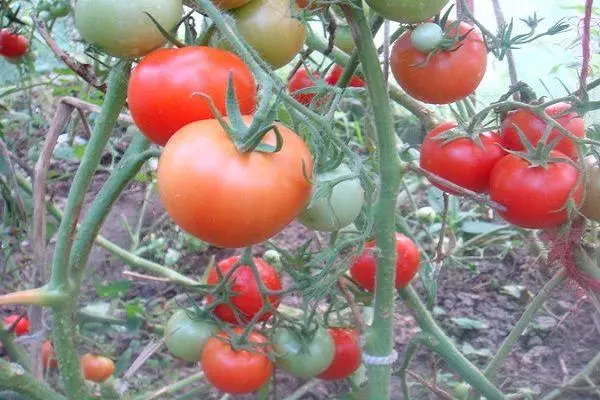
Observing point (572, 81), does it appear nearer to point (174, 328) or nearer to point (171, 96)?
point (174, 328)

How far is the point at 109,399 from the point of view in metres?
1.15

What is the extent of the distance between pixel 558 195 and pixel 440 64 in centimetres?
18

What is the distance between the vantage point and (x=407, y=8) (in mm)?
543

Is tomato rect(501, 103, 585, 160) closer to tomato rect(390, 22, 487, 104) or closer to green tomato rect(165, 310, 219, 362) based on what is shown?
tomato rect(390, 22, 487, 104)

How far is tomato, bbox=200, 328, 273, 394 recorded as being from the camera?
2.85 feet

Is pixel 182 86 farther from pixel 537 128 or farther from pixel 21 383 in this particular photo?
pixel 21 383

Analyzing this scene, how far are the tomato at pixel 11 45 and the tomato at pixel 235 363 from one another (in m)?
0.60

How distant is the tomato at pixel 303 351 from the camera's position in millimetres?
879

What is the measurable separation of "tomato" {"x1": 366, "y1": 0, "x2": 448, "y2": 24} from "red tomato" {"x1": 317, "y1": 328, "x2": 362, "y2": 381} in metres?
0.51

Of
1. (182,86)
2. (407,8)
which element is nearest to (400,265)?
(407,8)

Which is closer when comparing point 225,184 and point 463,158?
point 225,184

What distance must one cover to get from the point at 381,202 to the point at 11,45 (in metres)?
0.79

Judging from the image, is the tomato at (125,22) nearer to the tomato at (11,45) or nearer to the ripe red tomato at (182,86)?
the ripe red tomato at (182,86)

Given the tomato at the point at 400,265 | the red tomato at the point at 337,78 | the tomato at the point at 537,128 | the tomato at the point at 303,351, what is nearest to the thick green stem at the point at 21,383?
the tomato at the point at 303,351
